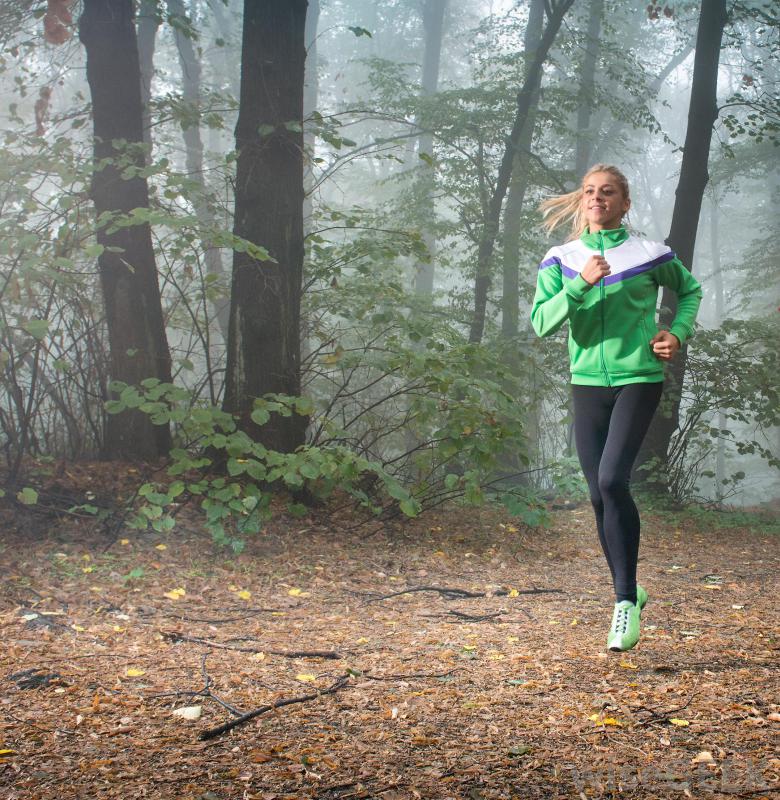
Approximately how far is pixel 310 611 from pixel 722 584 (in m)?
3.11

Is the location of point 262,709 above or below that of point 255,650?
above

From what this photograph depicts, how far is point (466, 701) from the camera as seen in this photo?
294 cm

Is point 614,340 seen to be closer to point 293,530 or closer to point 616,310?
point 616,310

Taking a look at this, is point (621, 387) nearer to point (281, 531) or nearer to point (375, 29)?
point (281, 531)

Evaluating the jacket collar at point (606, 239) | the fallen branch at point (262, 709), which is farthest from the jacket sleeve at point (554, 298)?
the fallen branch at point (262, 709)

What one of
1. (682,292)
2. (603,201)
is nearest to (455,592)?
(682,292)

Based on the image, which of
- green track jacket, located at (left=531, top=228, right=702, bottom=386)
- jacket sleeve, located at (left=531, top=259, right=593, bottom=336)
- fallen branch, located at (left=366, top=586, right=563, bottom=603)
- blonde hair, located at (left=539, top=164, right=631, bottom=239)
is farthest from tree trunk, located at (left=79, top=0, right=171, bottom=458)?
green track jacket, located at (left=531, top=228, right=702, bottom=386)

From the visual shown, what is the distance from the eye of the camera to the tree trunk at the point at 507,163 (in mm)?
10648

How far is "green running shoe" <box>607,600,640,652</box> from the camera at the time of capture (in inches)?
132

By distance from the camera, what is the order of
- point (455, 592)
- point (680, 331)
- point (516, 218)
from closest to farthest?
point (680, 331) → point (455, 592) → point (516, 218)

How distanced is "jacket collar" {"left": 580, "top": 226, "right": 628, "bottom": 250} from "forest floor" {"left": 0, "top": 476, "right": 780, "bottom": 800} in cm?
182

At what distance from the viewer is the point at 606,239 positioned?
137 inches

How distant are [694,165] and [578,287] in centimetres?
799

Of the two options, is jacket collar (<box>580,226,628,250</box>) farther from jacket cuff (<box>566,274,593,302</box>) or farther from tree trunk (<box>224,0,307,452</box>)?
tree trunk (<box>224,0,307,452</box>)
